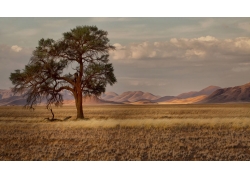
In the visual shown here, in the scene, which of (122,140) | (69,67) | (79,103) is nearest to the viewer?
(122,140)

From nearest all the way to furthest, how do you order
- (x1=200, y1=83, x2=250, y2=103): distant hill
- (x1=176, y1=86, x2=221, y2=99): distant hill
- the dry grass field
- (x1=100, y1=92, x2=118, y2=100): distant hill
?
the dry grass field, (x1=176, y1=86, x2=221, y2=99): distant hill, (x1=100, y1=92, x2=118, y2=100): distant hill, (x1=200, y1=83, x2=250, y2=103): distant hill

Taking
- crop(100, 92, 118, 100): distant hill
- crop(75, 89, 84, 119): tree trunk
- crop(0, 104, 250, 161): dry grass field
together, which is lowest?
crop(0, 104, 250, 161): dry grass field

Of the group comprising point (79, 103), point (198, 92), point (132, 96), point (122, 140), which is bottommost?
point (122, 140)

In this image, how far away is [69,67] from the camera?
56.3 feet

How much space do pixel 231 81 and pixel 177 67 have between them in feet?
7.64

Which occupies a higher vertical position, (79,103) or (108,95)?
(108,95)

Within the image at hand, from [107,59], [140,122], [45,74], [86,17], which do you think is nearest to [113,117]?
[140,122]

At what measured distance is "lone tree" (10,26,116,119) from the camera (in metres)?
16.6

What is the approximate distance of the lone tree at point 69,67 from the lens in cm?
1664

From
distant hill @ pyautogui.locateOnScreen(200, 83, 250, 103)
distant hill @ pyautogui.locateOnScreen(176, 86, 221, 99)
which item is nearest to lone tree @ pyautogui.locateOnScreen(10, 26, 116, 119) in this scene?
distant hill @ pyautogui.locateOnScreen(176, 86, 221, 99)

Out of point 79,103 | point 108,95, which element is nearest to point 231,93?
point 108,95

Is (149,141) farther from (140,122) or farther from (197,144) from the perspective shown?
(140,122)

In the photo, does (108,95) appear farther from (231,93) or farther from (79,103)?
(231,93)

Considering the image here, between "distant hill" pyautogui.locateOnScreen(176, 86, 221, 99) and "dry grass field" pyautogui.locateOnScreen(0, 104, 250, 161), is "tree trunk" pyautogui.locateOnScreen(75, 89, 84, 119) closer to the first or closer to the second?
"dry grass field" pyautogui.locateOnScreen(0, 104, 250, 161)
